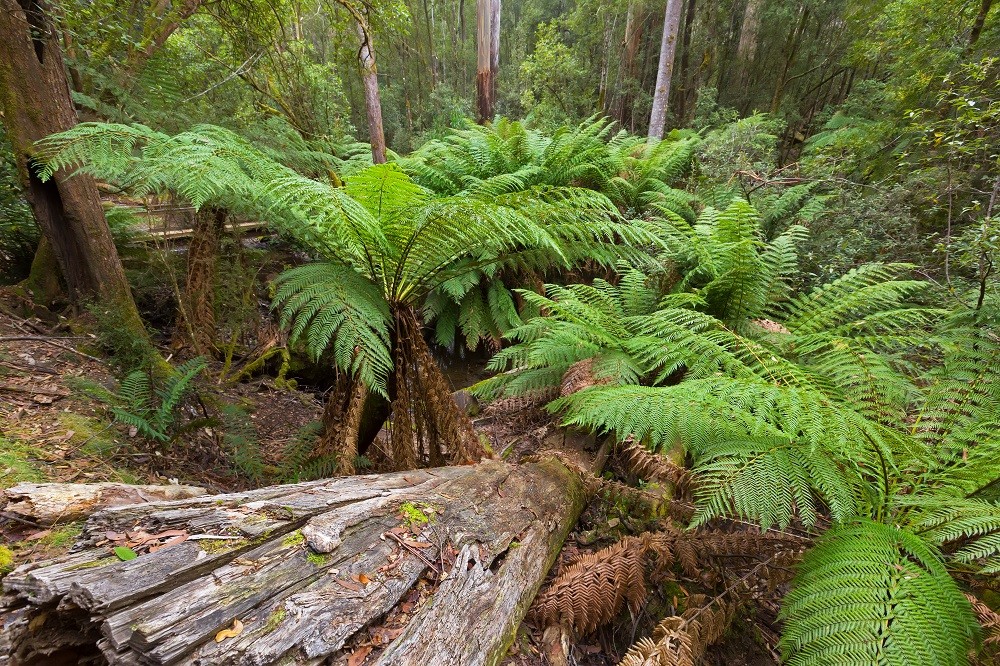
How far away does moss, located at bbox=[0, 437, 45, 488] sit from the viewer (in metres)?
1.37

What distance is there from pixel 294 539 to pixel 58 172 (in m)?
2.64

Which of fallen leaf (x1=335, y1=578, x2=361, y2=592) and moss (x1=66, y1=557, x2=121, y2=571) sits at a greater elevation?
moss (x1=66, y1=557, x2=121, y2=571)

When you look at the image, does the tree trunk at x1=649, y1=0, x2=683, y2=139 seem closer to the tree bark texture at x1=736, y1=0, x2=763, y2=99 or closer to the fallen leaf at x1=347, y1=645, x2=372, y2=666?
the tree bark texture at x1=736, y1=0, x2=763, y2=99

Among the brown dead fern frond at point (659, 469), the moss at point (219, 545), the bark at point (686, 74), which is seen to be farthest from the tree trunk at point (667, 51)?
the moss at point (219, 545)

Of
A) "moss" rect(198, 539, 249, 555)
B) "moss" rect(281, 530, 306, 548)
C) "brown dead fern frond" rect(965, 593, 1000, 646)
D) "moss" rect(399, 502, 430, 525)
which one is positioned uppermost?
"moss" rect(198, 539, 249, 555)

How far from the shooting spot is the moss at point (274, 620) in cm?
90

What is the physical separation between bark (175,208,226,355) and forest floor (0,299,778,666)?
0.62 metres

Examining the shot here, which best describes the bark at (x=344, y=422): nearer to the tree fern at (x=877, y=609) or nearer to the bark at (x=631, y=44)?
the tree fern at (x=877, y=609)

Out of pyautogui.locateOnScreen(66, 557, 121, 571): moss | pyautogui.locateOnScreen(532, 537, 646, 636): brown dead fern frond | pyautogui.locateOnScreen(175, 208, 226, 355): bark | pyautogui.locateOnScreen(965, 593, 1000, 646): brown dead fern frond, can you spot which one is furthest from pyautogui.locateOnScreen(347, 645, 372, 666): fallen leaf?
pyautogui.locateOnScreen(175, 208, 226, 355): bark

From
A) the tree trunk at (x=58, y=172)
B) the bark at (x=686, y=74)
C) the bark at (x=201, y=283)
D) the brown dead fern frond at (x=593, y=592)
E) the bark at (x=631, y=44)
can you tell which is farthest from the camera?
the bark at (x=686, y=74)

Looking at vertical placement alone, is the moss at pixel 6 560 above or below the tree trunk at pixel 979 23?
below

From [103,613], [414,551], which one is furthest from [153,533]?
[414,551]

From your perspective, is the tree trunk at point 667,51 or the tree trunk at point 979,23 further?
the tree trunk at point 667,51

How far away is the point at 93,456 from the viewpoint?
1.69 meters
